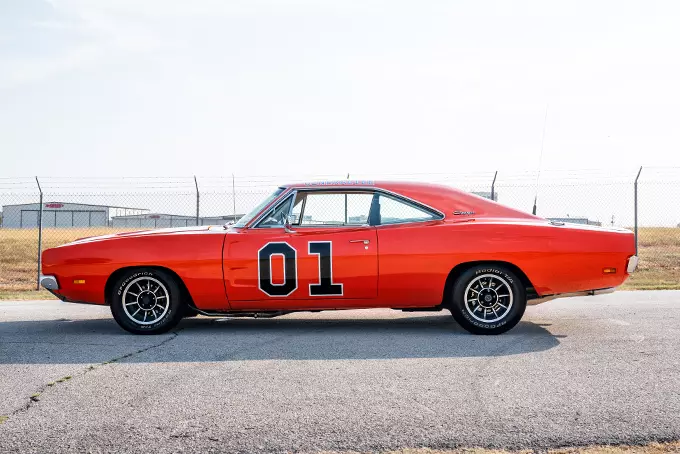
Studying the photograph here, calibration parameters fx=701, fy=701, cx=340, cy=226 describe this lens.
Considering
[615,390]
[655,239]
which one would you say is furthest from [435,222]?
[655,239]

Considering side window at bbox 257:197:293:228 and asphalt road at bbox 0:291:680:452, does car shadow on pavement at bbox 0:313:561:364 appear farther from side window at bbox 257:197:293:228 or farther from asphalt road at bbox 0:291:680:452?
side window at bbox 257:197:293:228

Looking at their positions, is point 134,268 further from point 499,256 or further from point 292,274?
point 499,256

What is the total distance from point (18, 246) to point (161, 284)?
22292 millimetres

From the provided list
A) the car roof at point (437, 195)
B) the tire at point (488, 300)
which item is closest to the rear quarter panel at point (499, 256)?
the tire at point (488, 300)

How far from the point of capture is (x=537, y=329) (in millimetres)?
6996

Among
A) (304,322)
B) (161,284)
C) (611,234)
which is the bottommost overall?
(304,322)

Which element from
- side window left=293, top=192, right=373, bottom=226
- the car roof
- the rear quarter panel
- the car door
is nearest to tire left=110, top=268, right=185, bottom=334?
the car door

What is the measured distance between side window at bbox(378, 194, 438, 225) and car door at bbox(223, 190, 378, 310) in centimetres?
20

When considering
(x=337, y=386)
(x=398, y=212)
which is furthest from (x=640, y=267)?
(x=337, y=386)

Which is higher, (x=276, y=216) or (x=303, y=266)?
(x=276, y=216)

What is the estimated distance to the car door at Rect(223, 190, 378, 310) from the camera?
6.60m

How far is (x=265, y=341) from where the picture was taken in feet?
20.7

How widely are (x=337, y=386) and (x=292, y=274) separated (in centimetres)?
216

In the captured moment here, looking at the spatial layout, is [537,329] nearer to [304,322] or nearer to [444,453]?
[304,322]
